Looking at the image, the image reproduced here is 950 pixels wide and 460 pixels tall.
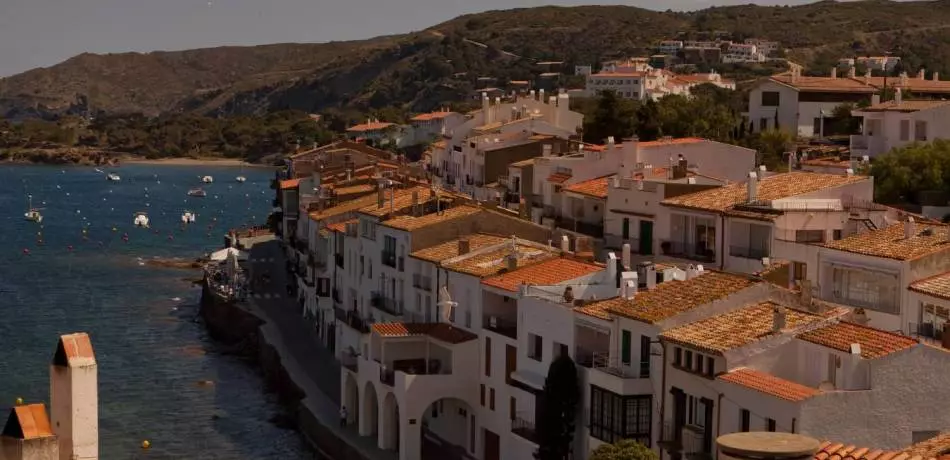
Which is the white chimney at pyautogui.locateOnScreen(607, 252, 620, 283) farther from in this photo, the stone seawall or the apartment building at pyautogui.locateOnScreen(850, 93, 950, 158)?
the apartment building at pyautogui.locateOnScreen(850, 93, 950, 158)

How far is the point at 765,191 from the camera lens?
1451 inches

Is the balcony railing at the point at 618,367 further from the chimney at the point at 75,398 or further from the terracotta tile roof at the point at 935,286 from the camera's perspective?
the chimney at the point at 75,398

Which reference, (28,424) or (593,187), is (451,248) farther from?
(28,424)

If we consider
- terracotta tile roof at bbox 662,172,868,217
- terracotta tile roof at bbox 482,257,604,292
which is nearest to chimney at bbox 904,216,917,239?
terracotta tile roof at bbox 662,172,868,217

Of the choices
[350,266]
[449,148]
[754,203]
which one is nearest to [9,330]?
[449,148]

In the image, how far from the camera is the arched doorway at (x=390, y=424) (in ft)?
122

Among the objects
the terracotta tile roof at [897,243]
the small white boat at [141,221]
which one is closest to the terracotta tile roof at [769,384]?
the terracotta tile roof at [897,243]

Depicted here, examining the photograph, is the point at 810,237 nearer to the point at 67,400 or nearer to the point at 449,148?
the point at 67,400

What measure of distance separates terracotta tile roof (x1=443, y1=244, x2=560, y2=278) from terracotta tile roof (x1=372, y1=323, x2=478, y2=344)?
1322 mm

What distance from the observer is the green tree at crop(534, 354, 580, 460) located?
30453 millimetres

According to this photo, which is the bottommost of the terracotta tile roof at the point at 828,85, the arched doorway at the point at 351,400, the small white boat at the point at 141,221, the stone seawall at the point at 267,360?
the small white boat at the point at 141,221

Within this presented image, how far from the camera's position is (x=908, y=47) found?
520 feet

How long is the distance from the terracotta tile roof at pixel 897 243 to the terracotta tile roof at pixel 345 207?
20.5 meters

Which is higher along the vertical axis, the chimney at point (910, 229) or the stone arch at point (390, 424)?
the chimney at point (910, 229)
